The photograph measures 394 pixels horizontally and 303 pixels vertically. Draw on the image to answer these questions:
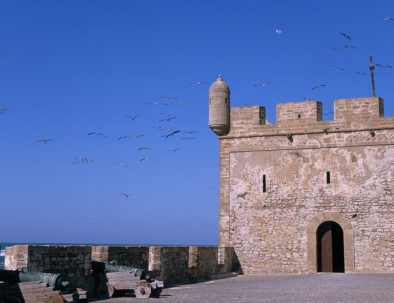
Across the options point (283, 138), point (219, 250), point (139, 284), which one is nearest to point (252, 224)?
point (219, 250)

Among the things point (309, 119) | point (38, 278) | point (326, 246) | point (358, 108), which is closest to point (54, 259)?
point (38, 278)

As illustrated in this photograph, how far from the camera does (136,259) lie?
42.8 feet

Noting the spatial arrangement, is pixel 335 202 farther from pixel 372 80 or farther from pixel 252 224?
pixel 372 80

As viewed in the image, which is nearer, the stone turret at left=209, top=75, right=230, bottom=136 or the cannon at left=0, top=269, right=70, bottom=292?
the cannon at left=0, top=269, right=70, bottom=292

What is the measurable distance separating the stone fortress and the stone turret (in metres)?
0.03

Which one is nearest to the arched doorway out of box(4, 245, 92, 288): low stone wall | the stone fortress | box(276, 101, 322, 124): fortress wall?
the stone fortress

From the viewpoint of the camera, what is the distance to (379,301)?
9.65 meters

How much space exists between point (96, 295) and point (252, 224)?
8864 mm

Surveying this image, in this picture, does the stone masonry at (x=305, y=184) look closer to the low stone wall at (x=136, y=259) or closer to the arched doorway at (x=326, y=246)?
the arched doorway at (x=326, y=246)

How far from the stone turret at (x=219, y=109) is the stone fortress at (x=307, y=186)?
32 millimetres

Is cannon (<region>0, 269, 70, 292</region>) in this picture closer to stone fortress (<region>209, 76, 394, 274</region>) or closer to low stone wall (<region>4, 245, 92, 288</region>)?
low stone wall (<region>4, 245, 92, 288</region>)

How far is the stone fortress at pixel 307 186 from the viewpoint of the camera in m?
18.1

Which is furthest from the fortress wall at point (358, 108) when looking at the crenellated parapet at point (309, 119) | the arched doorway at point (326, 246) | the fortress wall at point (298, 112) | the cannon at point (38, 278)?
the cannon at point (38, 278)

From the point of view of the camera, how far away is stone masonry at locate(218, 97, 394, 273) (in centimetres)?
1811
